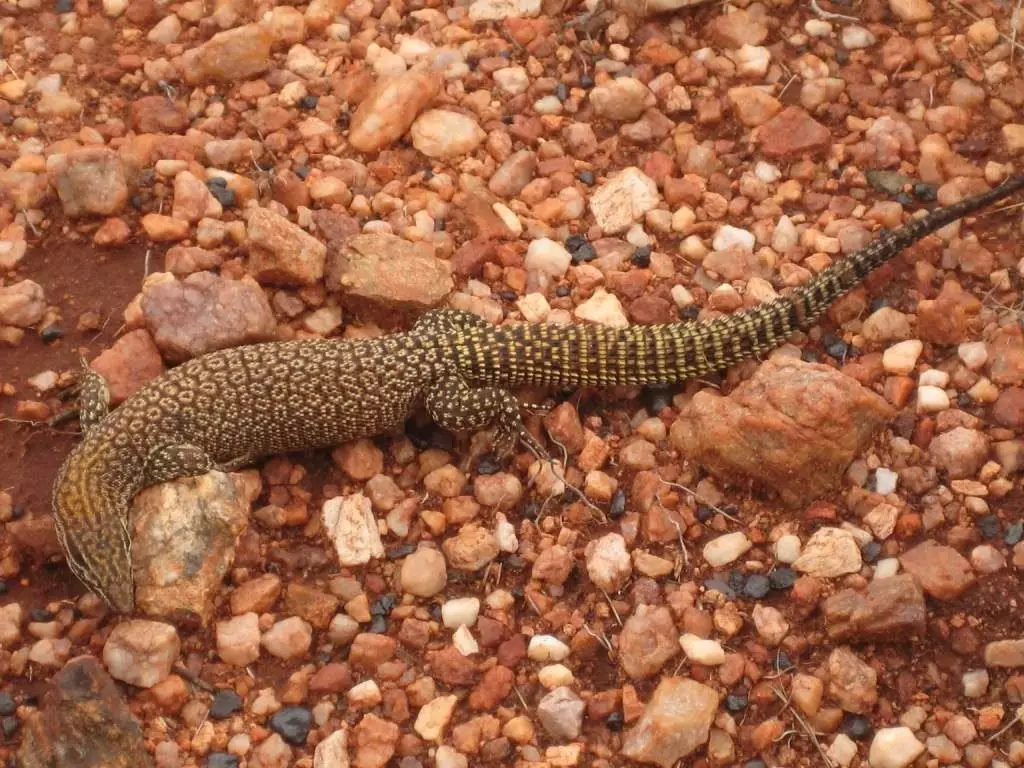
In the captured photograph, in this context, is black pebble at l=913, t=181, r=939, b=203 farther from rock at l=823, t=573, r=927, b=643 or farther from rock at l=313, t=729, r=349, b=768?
rock at l=313, t=729, r=349, b=768

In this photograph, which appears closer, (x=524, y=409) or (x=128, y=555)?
(x=128, y=555)

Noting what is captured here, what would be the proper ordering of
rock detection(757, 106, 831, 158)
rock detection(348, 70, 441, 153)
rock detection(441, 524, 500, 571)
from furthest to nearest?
rock detection(348, 70, 441, 153)
rock detection(757, 106, 831, 158)
rock detection(441, 524, 500, 571)

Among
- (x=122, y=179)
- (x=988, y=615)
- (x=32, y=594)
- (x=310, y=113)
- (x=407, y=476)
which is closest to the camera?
(x=988, y=615)

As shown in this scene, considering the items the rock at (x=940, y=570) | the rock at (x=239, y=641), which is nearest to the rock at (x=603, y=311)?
the rock at (x=940, y=570)

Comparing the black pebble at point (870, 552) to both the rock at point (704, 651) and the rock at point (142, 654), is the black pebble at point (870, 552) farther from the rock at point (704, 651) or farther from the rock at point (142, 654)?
the rock at point (142, 654)

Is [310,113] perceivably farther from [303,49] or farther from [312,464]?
[312,464]

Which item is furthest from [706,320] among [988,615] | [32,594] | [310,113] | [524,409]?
[32,594]

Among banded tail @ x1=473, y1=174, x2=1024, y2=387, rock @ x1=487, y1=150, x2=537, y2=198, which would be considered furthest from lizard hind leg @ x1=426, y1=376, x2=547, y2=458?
rock @ x1=487, y1=150, x2=537, y2=198
